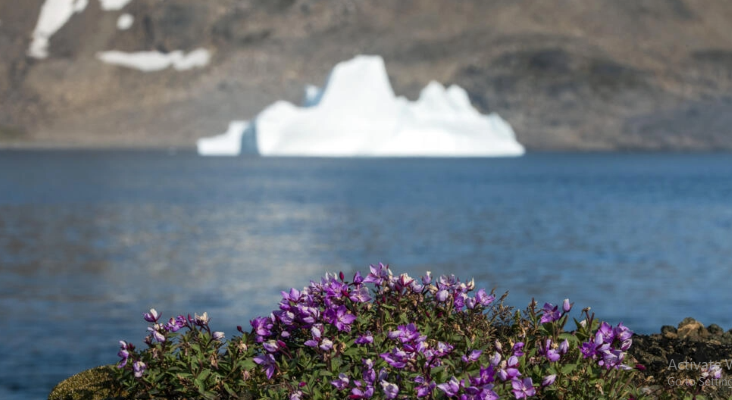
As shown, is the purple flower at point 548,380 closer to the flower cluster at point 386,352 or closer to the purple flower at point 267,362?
the flower cluster at point 386,352

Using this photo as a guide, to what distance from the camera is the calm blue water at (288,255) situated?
22.4 meters

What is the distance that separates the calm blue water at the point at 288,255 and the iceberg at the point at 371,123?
74.5 m

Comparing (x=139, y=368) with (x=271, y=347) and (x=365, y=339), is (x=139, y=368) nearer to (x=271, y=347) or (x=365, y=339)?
(x=271, y=347)

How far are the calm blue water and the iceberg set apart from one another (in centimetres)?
7449

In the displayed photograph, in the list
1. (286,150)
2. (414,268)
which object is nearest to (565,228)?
(414,268)

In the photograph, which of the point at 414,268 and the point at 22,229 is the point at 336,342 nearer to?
the point at 414,268

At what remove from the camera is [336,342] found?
7.57m

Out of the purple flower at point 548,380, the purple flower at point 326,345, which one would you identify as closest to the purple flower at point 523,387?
the purple flower at point 548,380

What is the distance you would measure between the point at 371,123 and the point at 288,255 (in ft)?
421

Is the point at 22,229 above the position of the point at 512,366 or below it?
below

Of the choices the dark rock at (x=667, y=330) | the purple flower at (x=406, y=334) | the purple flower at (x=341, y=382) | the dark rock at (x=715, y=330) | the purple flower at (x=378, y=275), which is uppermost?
the purple flower at (x=378, y=275)

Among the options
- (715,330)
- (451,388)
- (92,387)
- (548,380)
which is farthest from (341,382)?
(715,330)

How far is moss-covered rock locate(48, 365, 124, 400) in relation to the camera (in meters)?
8.41

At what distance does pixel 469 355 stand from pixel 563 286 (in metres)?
22.1
